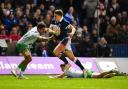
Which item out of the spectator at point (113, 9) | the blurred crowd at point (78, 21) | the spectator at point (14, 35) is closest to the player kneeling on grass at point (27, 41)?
the blurred crowd at point (78, 21)

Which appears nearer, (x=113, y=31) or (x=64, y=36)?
(x=64, y=36)

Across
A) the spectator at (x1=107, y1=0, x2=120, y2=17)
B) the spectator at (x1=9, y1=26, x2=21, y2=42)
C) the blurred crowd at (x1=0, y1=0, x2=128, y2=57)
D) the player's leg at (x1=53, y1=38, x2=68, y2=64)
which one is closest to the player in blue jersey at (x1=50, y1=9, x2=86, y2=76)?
the player's leg at (x1=53, y1=38, x2=68, y2=64)

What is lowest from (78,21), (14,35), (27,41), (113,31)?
(113,31)

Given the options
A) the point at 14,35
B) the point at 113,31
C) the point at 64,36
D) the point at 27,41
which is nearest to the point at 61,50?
the point at 64,36

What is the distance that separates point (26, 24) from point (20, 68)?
5.66m

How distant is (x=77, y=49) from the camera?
990 inches

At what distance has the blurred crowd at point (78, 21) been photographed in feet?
80.0

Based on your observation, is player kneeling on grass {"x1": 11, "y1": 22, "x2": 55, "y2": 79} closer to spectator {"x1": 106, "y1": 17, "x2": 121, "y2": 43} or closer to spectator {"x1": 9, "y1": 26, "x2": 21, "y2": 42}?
spectator {"x1": 9, "y1": 26, "x2": 21, "y2": 42}

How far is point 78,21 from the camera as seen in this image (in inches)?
1062

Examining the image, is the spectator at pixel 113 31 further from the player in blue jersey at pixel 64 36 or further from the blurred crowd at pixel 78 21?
the player in blue jersey at pixel 64 36

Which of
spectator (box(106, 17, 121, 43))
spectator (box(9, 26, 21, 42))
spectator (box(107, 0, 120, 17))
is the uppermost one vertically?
spectator (box(107, 0, 120, 17))

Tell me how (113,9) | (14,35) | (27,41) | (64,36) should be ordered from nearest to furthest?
1. (27,41)
2. (64,36)
3. (14,35)
4. (113,9)

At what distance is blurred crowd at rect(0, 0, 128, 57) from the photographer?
2439cm

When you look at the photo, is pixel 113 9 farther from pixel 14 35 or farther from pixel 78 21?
pixel 14 35
